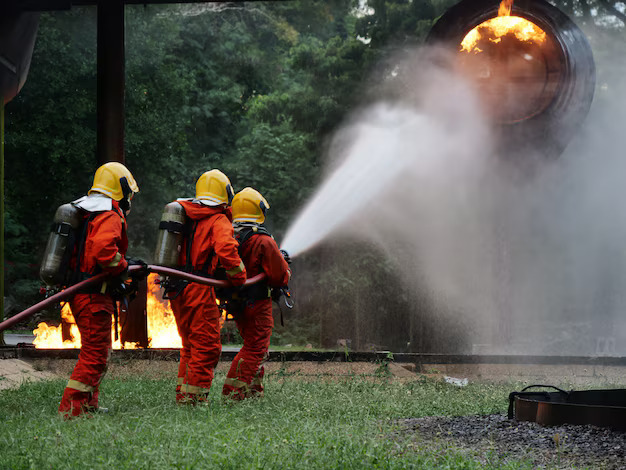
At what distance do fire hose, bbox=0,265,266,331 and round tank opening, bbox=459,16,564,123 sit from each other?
3.93m

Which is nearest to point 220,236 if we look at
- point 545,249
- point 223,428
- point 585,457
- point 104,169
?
point 104,169

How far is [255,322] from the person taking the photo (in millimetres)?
6816

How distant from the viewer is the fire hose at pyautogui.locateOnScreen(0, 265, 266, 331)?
5.14m

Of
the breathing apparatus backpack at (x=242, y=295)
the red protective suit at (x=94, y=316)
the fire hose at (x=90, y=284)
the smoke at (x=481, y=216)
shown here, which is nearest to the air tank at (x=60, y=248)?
the red protective suit at (x=94, y=316)

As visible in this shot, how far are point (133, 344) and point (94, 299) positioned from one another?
14.7 feet

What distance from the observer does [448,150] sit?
43.2ft

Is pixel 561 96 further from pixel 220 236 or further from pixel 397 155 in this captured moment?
pixel 397 155

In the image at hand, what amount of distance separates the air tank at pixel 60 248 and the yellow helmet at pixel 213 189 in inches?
42.7

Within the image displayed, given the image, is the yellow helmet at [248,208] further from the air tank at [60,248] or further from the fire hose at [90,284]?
the air tank at [60,248]

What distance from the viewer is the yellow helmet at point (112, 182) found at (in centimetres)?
602

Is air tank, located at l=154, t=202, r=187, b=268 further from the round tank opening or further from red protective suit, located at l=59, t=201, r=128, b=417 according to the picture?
the round tank opening

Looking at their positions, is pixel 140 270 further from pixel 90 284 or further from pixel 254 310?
pixel 254 310

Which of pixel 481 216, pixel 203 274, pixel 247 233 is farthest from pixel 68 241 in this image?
pixel 481 216

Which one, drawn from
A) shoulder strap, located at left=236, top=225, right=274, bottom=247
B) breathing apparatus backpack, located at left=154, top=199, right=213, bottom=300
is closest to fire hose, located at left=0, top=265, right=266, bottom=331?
breathing apparatus backpack, located at left=154, top=199, right=213, bottom=300
